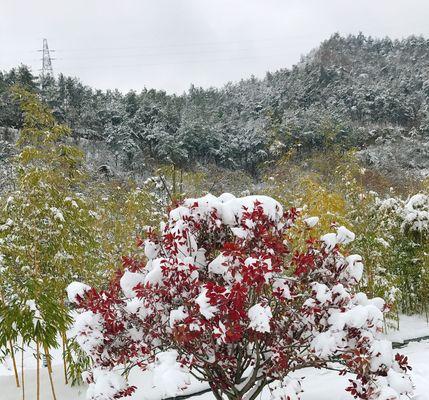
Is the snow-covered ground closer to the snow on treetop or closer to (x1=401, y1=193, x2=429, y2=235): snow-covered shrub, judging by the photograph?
the snow on treetop

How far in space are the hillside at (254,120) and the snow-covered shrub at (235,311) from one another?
2355 centimetres

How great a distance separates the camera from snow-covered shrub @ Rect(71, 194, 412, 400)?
2402mm

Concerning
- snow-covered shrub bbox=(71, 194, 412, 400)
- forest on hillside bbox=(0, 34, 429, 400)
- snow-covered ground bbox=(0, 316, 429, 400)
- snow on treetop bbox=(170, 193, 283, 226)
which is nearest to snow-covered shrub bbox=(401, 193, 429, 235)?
forest on hillside bbox=(0, 34, 429, 400)

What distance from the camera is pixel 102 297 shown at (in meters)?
2.81

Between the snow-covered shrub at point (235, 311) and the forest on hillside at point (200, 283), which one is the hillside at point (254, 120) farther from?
the snow-covered shrub at point (235, 311)

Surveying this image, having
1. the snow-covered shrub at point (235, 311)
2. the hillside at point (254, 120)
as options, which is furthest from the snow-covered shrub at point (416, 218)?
the hillside at point (254, 120)

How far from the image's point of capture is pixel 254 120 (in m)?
43.3

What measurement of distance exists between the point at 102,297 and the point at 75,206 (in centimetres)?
331

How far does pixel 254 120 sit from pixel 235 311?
42.1 m

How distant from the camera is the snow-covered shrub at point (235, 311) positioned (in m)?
2.40

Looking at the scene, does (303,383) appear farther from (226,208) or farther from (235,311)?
(235,311)

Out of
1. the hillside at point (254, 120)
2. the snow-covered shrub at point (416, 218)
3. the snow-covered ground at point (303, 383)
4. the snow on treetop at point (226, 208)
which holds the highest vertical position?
the hillside at point (254, 120)

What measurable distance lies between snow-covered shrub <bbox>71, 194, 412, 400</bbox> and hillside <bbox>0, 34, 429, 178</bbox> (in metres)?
23.5

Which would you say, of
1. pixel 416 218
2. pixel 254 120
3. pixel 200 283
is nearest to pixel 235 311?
pixel 200 283
